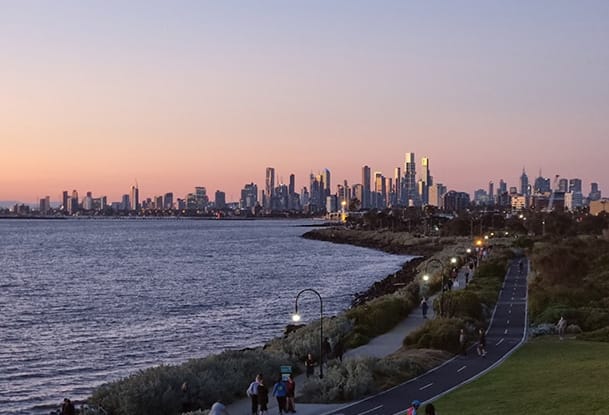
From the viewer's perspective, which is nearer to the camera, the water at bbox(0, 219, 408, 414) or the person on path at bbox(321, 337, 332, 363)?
the person on path at bbox(321, 337, 332, 363)

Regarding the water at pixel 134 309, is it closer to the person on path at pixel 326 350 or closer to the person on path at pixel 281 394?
the person on path at pixel 326 350

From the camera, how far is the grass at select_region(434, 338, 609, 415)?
23.0 m

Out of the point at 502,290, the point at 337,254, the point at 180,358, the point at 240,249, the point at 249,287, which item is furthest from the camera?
the point at 240,249

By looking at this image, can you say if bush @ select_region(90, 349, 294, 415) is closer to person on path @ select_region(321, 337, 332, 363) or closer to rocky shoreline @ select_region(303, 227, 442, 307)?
person on path @ select_region(321, 337, 332, 363)

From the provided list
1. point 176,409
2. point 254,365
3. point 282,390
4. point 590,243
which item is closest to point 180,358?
point 254,365

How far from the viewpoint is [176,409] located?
86.3 feet

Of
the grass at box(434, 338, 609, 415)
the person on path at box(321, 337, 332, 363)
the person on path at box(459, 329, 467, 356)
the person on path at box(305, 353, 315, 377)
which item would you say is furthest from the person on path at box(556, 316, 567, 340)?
the person on path at box(305, 353, 315, 377)

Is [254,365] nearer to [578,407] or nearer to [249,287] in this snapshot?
[578,407]

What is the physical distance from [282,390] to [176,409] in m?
4.22

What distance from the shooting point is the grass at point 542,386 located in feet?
75.6

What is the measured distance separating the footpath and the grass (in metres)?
3.87

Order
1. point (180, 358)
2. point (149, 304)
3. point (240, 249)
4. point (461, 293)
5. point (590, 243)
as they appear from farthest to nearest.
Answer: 1. point (240, 249)
2. point (590, 243)
3. point (149, 304)
4. point (461, 293)
5. point (180, 358)

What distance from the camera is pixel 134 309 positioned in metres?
63.5

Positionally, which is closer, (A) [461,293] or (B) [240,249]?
(A) [461,293]
